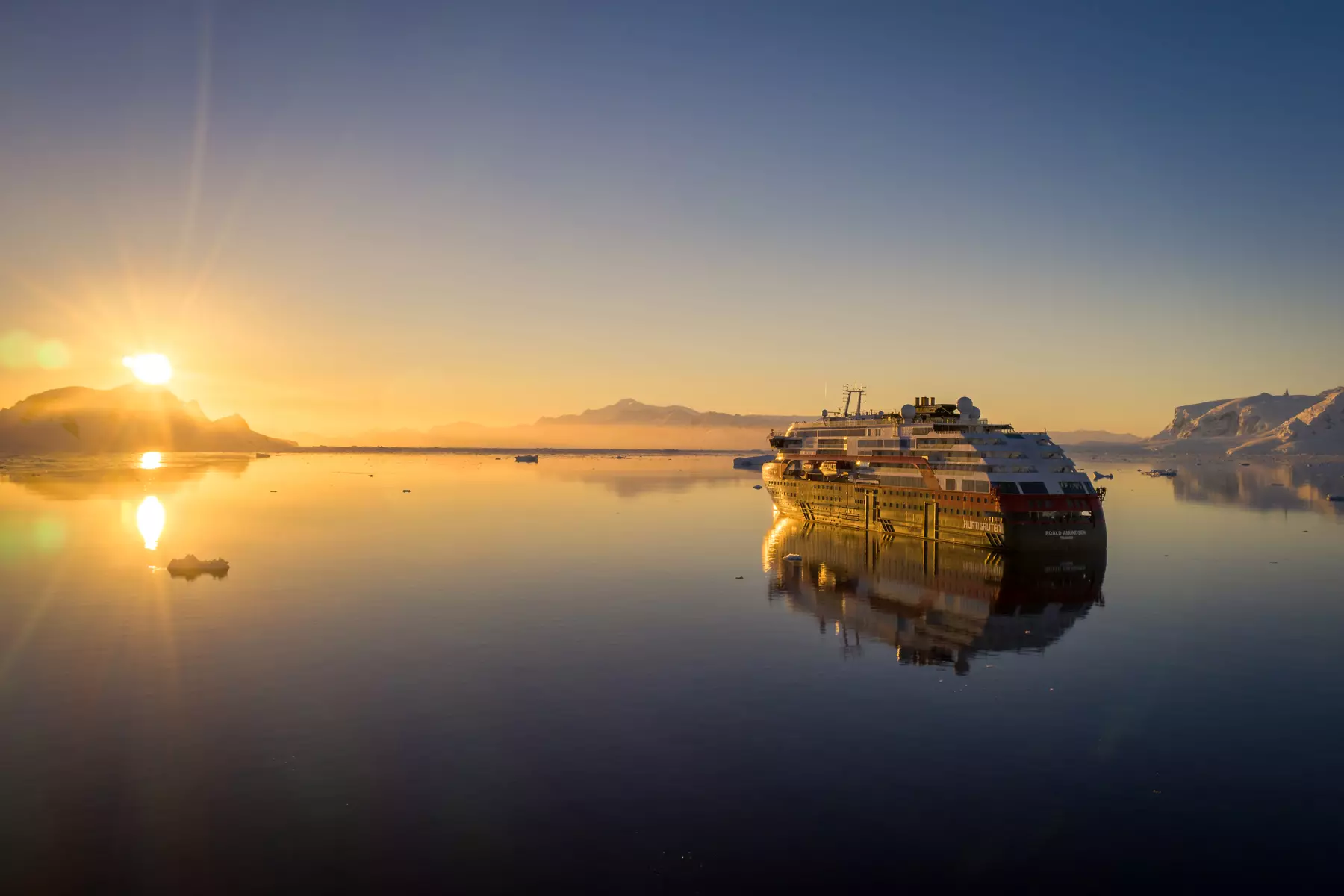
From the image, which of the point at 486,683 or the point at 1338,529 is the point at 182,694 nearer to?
the point at 486,683

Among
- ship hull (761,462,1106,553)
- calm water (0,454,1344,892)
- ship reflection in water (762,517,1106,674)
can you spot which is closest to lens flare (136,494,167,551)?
calm water (0,454,1344,892)

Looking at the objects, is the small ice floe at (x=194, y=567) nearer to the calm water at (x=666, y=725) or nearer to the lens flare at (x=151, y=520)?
the calm water at (x=666, y=725)

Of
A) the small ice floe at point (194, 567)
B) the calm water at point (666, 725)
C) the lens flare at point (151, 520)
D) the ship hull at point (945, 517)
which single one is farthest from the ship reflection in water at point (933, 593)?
the lens flare at point (151, 520)

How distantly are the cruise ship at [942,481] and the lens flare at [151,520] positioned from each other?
2854 inches

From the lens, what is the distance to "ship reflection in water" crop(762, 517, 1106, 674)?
1746 inches

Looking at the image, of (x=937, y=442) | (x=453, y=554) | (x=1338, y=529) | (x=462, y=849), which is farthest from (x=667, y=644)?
(x=1338, y=529)

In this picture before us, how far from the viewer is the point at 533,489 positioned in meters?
174

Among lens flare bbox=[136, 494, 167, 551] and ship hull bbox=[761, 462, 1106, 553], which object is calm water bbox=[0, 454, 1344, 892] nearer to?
ship hull bbox=[761, 462, 1106, 553]

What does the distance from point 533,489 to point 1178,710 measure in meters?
151

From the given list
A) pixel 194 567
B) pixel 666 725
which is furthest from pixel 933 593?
pixel 194 567

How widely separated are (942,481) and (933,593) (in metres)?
22.4

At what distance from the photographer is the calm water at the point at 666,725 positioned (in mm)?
20812

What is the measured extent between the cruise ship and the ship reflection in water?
7.81 feet

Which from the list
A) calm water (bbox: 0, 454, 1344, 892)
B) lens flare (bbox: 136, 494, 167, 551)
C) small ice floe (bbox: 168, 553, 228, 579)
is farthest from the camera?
lens flare (bbox: 136, 494, 167, 551)
